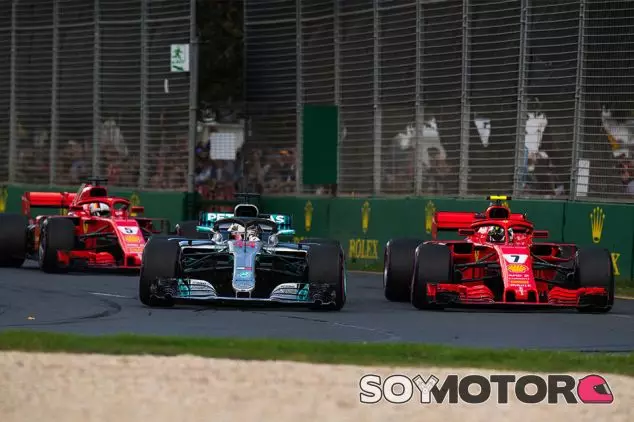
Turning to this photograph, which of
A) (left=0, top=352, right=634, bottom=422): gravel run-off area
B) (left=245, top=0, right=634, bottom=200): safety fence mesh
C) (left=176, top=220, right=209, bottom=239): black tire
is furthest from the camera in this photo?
(left=176, top=220, right=209, bottom=239): black tire

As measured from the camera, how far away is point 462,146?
2481 cm

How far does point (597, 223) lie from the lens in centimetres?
2173

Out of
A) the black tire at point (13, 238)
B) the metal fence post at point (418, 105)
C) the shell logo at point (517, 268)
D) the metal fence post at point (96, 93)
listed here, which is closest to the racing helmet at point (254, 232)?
the shell logo at point (517, 268)

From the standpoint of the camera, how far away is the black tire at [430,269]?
17.2 metres

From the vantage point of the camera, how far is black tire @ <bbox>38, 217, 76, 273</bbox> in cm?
2239

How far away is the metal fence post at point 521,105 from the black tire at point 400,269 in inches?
192

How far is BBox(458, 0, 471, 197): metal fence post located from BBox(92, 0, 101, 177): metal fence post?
31.6 feet

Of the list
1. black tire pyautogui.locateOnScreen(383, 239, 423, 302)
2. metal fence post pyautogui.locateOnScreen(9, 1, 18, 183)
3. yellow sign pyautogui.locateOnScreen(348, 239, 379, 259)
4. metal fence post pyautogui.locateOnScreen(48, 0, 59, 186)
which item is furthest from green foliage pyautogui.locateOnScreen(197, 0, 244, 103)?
black tire pyautogui.locateOnScreen(383, 239, 423, 302)

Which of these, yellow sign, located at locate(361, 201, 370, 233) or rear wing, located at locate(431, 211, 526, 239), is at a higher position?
rear wing, located at locate(431, 211, 526, 239)

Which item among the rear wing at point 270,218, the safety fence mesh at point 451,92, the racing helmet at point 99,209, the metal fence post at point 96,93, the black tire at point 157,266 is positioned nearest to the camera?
the black tire at point 157,266

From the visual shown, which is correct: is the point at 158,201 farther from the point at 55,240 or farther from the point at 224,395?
the point at 224,395

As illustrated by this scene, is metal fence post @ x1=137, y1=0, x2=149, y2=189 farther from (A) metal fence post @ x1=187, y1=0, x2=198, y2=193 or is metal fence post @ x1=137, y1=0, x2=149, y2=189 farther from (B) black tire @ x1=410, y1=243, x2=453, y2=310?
(B) black tire @ x1=410, y1=243, x2=453, y2=310

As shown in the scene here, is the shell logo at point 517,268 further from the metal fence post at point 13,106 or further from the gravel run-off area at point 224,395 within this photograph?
the metal fence post at point 13,106

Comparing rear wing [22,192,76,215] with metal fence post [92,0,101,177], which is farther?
metal fence post [92,0,101,177]
